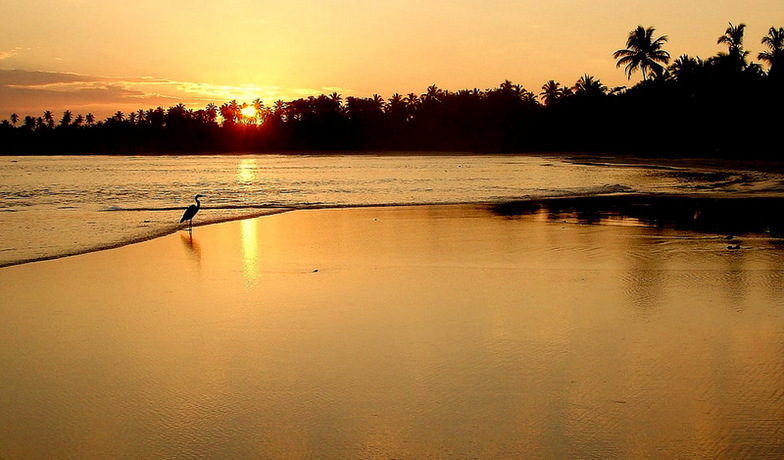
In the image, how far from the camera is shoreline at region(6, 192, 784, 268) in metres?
11.5

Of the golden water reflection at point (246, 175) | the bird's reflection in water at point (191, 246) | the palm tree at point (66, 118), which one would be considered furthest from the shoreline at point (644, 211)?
the palm tree at point (66, 118)

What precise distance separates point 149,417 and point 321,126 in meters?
124

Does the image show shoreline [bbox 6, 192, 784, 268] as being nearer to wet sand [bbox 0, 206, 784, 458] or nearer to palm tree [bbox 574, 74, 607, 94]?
wet sand [bbox 0, 206, 784, 458]

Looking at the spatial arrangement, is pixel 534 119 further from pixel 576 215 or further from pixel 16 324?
pixel 16 324

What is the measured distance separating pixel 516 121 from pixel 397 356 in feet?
357

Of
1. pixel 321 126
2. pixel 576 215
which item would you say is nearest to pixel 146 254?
pixel 576 215

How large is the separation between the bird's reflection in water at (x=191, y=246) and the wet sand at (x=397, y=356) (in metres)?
0.19

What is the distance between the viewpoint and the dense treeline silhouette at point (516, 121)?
163 ft

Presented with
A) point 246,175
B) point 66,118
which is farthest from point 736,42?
point 66,118

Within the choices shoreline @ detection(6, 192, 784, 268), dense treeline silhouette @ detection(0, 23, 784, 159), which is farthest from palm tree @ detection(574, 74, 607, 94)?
shoreline @ detection(6, 192, 784, 268)

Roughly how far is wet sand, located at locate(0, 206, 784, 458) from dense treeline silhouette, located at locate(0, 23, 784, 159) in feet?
150

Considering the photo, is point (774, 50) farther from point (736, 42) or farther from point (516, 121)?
point (516, 121)

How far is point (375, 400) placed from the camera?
404cm

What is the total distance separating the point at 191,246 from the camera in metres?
10.4
